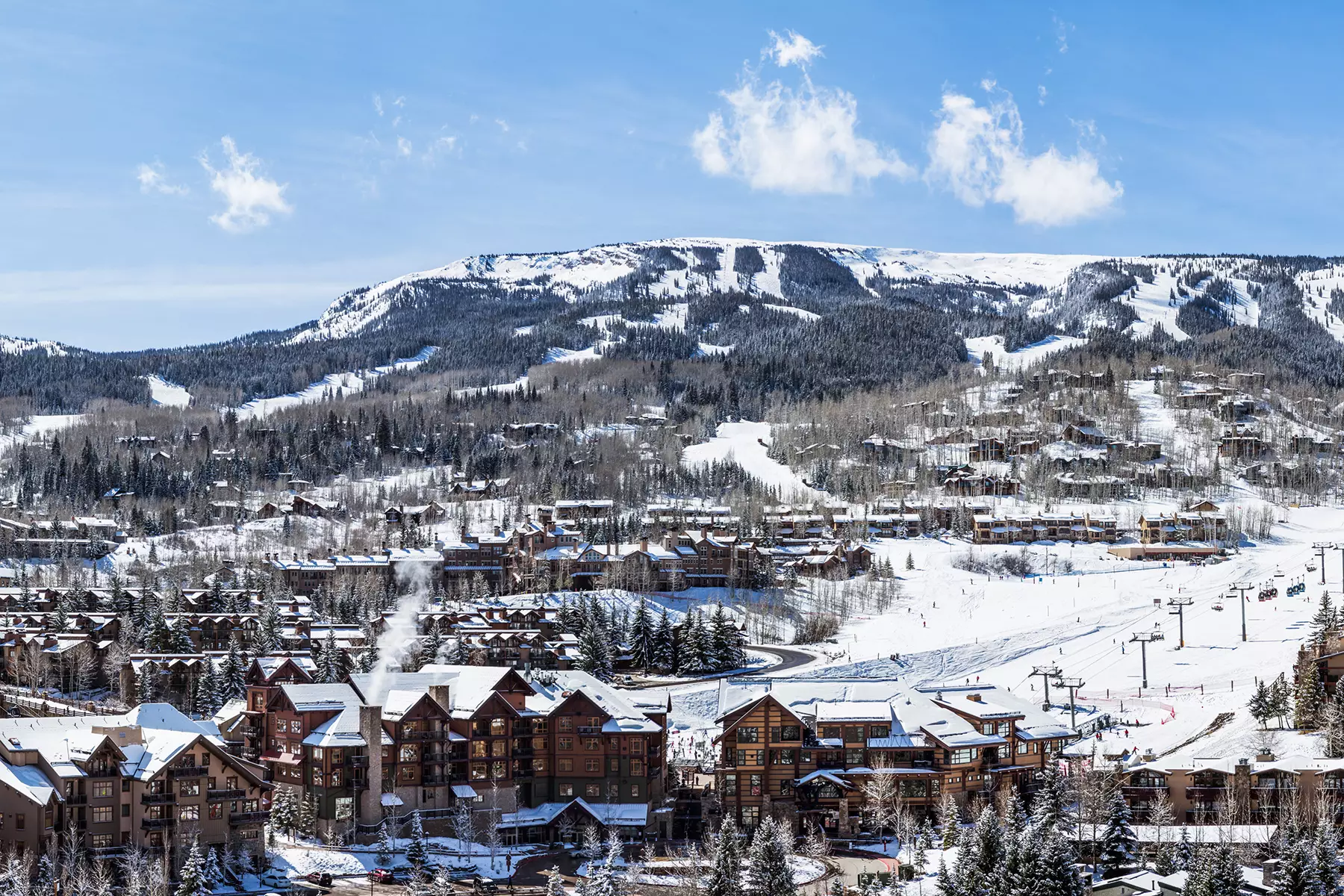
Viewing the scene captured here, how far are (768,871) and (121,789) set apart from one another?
21844mm

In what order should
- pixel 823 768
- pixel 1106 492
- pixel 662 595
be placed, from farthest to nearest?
pixel 1106 492, pixel 662 595, pixel 823 768

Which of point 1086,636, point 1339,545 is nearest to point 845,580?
point 1086,636

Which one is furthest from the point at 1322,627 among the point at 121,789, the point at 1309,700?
the point at 121,789

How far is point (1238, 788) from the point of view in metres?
58.3

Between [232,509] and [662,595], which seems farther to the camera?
[232,509]

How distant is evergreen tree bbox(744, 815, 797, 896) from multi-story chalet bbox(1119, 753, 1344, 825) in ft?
51.4

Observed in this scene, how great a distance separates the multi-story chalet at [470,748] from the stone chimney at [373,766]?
40 mm

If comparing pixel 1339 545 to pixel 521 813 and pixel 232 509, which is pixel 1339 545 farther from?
pixel 232 509

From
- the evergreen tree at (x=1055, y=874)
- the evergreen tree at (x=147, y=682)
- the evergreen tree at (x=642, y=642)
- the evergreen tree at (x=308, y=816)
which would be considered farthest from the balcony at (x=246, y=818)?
the evergreen tree at (x=642, y=642)

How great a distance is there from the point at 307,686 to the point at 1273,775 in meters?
36.5

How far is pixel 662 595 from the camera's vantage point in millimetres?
123062

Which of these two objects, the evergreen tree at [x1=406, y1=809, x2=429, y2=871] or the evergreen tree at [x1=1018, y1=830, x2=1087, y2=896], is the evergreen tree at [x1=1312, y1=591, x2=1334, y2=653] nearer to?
the evergreen tree at [x1=1018, y1=830, x2=1087, y2=896]

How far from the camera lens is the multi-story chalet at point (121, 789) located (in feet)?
170

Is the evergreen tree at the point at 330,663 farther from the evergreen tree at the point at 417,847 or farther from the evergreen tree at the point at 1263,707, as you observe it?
the evergreen tree at the point at 1263,707
